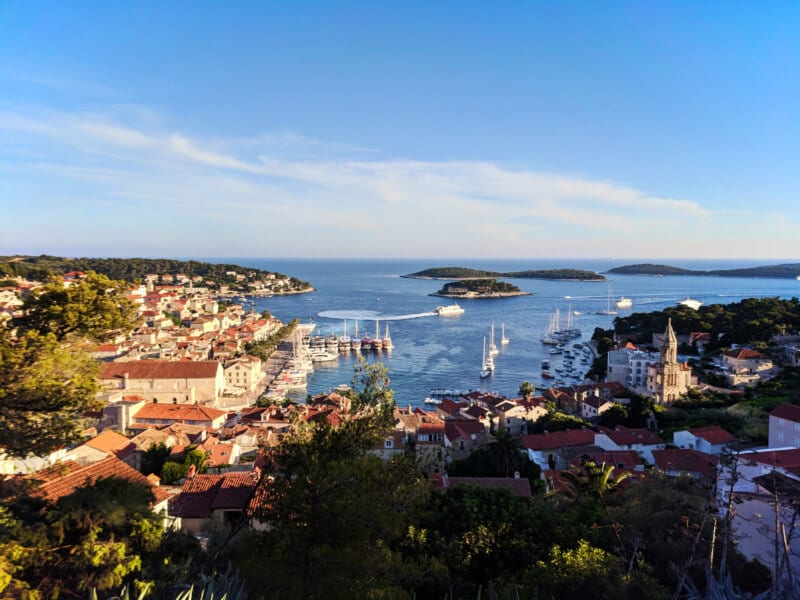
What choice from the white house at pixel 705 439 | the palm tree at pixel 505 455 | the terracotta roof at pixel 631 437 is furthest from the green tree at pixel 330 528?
the white house at pixel 705 439

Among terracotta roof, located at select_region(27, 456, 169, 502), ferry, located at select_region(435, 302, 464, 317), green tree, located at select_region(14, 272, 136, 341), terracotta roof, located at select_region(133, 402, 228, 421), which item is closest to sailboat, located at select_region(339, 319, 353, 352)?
terracotta roof, located at select_region(133, 402, 228, 421)

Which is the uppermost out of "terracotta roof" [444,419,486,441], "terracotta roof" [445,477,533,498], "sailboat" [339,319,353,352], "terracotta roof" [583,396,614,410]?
"terracotta roof" [445,477,533,498]

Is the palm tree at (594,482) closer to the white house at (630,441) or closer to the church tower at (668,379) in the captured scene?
the white house at (630,441)

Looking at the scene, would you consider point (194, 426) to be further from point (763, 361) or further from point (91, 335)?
point (763, 361)

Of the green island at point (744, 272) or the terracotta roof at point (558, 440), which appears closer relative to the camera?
the terracotta roof at point (558, 440)

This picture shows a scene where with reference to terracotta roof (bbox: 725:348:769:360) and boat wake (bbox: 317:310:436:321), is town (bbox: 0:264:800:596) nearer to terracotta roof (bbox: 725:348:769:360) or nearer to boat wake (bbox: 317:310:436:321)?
terracotta roof (bbox: 725:348:769:360)
